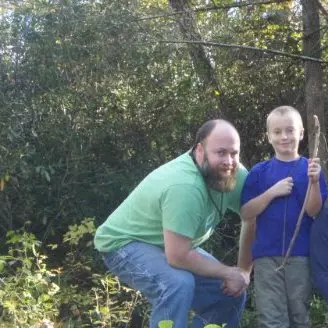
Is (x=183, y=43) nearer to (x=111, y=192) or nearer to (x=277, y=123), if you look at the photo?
(x=111, y=192)

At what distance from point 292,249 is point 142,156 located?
3023 millimetres

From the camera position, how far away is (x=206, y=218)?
414cm

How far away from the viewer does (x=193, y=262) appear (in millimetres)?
3967

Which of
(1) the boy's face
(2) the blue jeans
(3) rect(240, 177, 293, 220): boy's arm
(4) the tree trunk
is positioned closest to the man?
(2) the blue jeans

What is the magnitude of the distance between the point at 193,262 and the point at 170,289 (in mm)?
195

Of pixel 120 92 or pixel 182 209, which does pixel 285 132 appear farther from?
pixel 120 92

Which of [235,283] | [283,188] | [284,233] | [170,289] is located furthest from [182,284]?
[283,188]

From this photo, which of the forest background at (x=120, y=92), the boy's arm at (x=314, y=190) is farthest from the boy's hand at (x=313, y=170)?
the forest background at (x=120, y=92)

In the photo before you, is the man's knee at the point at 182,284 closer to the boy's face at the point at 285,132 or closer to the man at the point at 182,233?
the man at the point at 182,233

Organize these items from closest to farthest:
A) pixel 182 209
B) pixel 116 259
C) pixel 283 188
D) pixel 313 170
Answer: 1. pixel 182 209
2. pixel 313 170
3. pixel 283 188
4. pixel 116 259

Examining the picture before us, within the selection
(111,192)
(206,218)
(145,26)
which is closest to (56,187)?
(111,192)

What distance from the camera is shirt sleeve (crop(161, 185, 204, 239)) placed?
12.7ft

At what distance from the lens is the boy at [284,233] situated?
416cm

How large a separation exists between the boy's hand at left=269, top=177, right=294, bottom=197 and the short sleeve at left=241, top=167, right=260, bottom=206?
16cm
